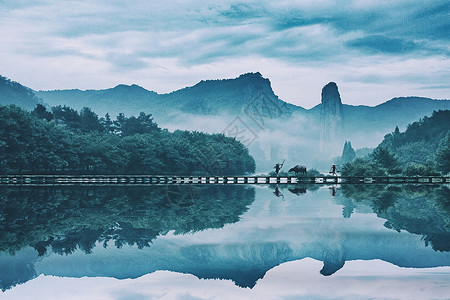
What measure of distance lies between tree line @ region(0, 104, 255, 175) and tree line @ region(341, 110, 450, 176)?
2726 cm

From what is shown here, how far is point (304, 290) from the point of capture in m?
13.0

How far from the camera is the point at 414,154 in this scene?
105m

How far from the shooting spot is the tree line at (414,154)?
61406mm

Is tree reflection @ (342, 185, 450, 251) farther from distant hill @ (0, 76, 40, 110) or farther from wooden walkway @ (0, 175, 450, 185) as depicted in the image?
distant hill @ (0, 76, 40, 110)

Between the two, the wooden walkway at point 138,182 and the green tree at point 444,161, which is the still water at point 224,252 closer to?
the wooden walkway at point 138,182

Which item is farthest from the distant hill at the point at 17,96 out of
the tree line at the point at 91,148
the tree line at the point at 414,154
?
the tree line at the point at 414,154

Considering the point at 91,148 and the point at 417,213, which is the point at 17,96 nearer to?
the point at 91,148

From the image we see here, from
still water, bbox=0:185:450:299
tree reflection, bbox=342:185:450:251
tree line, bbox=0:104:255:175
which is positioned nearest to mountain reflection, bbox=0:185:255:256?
still water, bbox=0:185:450:299

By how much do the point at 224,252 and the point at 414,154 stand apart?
96929mm

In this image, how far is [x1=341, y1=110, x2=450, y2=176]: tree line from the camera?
201 ft

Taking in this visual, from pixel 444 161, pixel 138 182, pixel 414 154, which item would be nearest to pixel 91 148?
pixel 138 182

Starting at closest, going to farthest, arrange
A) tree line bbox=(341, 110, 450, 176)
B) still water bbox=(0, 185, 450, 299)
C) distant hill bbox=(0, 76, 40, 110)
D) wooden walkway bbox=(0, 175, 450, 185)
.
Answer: still water bbox=(0, 185, 450, 299) < wooden walkway bbox=(0, 175, 450, 185) < tree line bbox=(341, 110, 450, 176) < distant hill bbox=(0, 76, 40, 110)

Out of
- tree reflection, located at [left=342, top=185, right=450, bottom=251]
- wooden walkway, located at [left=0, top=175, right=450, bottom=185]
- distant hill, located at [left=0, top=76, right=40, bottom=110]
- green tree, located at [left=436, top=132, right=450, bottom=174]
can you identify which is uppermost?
distant hill, located at [left=0, top=76, right=40, bottom=110]

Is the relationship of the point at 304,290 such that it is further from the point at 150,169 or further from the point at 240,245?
the point at 150,169
